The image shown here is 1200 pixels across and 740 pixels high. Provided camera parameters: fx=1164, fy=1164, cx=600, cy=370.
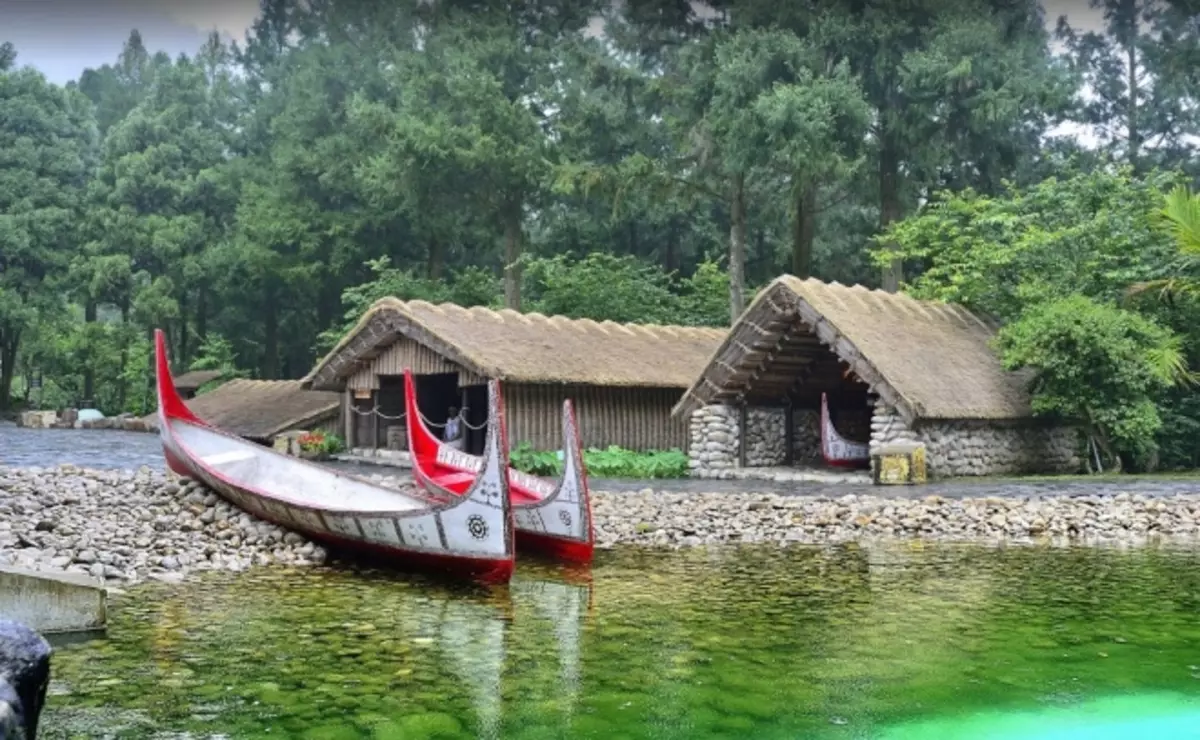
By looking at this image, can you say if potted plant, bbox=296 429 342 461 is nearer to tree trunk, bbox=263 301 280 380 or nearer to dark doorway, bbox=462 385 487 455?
dark doorway, bbox=462 385 487 455

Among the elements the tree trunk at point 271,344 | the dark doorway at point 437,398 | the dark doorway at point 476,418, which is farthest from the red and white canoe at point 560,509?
the tree trunk at point 271,344

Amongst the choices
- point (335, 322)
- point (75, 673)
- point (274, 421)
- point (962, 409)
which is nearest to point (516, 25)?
point (335, 322)

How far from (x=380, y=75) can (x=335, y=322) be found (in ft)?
25.6

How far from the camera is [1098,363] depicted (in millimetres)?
17016

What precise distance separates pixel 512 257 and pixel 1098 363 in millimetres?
17299

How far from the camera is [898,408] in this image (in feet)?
52.8

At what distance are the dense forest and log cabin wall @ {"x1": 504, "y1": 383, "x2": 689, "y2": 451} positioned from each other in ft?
18.0

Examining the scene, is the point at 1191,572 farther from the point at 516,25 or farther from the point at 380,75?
the point at 380,75

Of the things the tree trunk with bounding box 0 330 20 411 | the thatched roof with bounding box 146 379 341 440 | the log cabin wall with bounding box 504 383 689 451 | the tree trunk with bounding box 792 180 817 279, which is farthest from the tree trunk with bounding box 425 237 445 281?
the log cabin wall with bounding box 504 383 689 451

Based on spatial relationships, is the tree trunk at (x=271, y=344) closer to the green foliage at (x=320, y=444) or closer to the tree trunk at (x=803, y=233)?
the green foliage at (x=320, y=444)

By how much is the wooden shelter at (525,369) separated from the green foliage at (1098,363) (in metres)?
6.26

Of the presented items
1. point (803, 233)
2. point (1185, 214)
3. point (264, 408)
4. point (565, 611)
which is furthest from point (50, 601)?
point (803, 233)

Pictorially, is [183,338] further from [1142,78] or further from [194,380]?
[1142,78]

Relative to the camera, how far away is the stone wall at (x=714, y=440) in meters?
18.8
